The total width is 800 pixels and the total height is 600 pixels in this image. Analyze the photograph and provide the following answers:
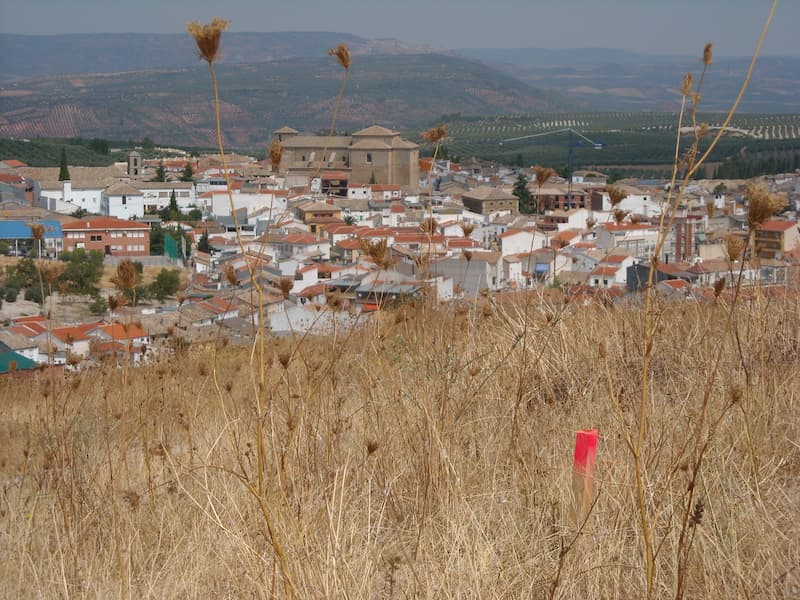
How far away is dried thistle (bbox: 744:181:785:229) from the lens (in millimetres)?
955

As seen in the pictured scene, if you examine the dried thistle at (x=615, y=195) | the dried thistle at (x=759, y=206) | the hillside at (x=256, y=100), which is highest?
the hillside at (x=256, y=100)

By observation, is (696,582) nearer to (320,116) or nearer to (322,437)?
(322,437)

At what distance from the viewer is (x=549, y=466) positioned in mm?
1472

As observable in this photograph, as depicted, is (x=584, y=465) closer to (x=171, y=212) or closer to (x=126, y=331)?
(x=126, y=331)

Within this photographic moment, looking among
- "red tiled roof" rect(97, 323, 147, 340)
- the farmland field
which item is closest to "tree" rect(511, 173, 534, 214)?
the farmland field

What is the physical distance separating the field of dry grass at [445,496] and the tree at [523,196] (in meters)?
35.5

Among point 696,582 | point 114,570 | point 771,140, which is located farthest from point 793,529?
point 771,140

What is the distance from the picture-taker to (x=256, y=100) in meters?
115

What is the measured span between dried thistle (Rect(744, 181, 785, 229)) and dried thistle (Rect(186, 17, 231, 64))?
1.77 feet

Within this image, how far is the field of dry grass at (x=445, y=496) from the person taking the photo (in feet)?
3.77

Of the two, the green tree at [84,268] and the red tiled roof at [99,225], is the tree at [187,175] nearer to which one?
the red tiled roof at [99,225]

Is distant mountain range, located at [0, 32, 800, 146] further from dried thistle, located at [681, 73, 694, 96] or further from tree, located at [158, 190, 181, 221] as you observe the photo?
dried thistle, located at [681, 73, 694, 96]

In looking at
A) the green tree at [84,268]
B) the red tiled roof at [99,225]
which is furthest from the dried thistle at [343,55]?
the red tiled roof at [99,225]

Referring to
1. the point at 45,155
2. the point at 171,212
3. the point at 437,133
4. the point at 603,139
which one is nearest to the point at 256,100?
the point at 603,139
